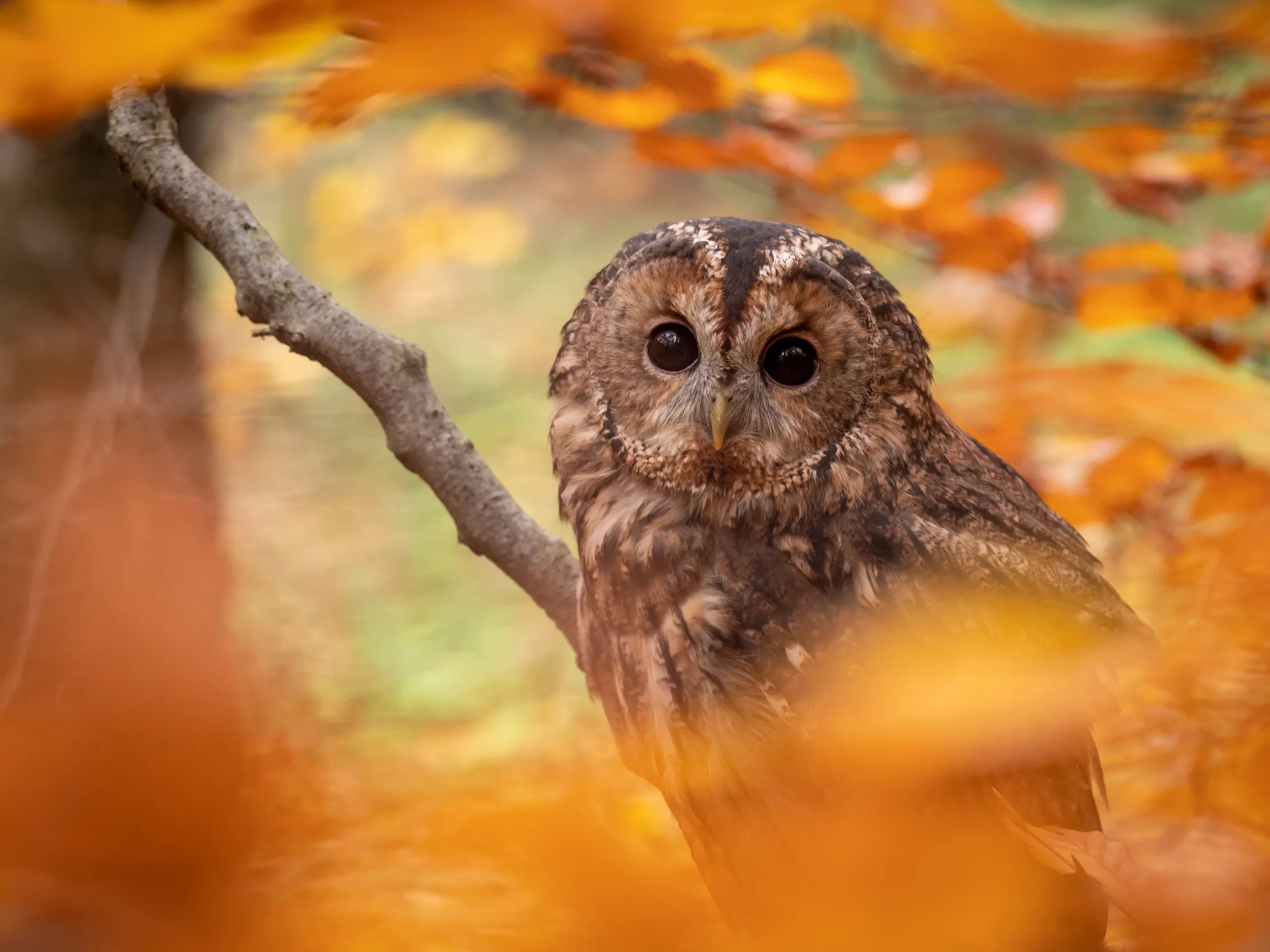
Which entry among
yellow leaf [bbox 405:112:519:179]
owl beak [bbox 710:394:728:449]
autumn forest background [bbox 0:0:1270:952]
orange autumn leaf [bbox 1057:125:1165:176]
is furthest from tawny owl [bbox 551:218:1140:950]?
yellow leaf [bbox 405:112:519:179]

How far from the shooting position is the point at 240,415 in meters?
3.59

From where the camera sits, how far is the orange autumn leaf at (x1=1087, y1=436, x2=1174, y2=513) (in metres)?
1.77

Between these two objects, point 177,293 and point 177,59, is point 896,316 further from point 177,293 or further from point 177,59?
point 177,293

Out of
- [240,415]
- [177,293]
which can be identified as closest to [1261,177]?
[177,293]

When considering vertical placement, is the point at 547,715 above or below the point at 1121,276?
below

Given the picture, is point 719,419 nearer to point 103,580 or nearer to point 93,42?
point 93,42

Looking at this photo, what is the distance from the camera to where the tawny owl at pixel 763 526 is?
129 cm

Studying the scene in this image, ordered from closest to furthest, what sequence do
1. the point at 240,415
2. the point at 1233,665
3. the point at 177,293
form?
the point at 1233,665
the point at 177,293
the point at 240,415

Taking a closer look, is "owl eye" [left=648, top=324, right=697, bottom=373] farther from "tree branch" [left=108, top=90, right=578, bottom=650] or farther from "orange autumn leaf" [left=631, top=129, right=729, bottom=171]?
"orange autumn leaf" [left=631, top=129, right=729, bottom=171]

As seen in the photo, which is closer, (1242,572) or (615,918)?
(615,918)

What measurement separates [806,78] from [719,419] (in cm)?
75

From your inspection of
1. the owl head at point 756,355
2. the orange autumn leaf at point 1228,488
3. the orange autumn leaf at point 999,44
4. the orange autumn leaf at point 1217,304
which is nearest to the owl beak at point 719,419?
the owl head at point 756,355

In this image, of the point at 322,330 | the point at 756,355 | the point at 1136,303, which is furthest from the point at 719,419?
the point at 1136,303

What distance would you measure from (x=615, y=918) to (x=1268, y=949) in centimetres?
43
